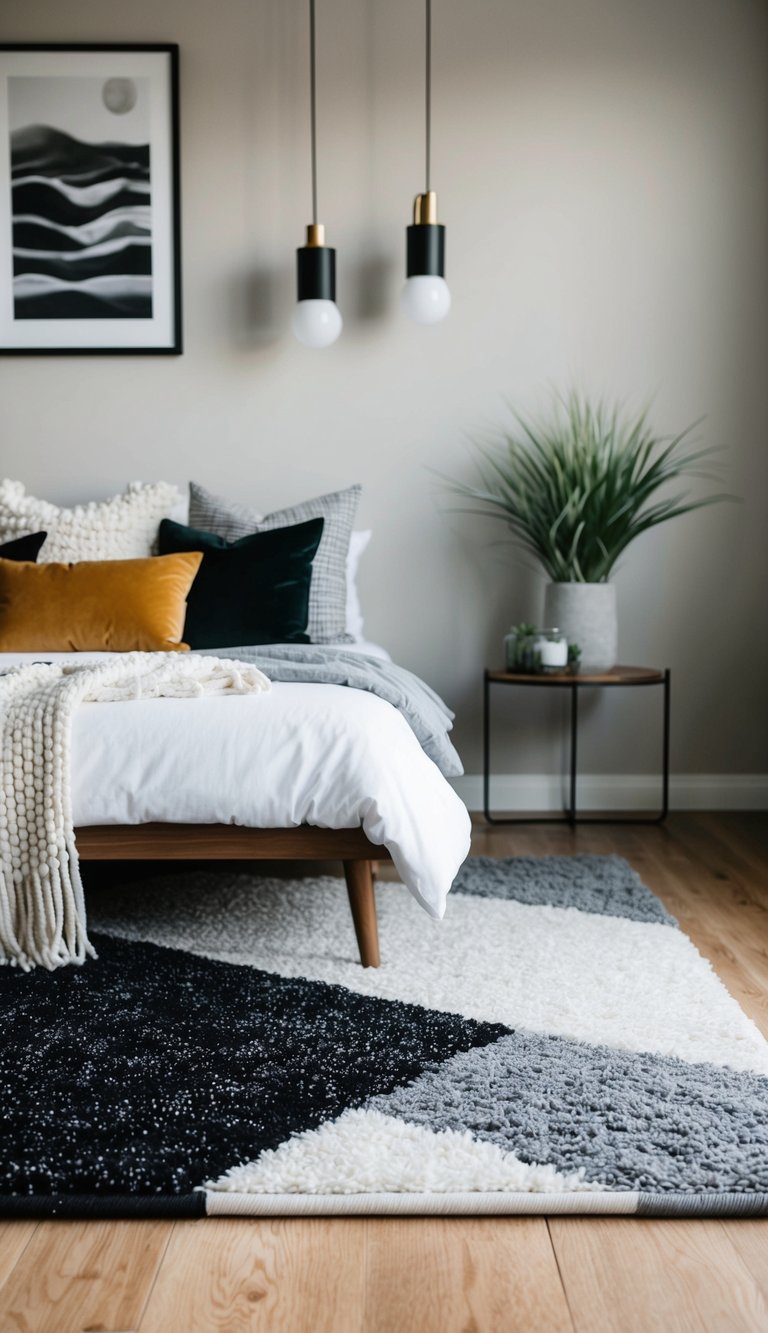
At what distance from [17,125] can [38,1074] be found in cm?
327

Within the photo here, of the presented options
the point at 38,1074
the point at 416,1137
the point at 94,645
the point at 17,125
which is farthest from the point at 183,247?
the point at 416,1137

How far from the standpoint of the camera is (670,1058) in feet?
6.02

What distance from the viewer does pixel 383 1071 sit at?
1774mm

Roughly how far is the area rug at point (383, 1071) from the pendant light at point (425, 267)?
1.99 meters

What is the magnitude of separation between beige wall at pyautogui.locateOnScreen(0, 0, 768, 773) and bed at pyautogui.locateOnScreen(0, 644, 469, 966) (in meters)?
1.80

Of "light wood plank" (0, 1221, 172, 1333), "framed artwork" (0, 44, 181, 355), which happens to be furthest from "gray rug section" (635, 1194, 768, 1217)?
"framed artwork" (0, 44, 181, 355)

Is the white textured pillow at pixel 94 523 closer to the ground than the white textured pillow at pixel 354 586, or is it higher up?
higher up

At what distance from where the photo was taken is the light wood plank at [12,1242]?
134 cm

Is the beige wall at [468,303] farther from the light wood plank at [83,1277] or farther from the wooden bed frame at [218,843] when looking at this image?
the light wood plank at [83,1277]

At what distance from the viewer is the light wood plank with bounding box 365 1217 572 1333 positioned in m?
1.23

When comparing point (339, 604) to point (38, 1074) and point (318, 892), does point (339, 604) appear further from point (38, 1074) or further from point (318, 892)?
point (38, 1074)

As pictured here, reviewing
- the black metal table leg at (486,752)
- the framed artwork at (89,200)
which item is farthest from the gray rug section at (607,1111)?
the framed artwork at (89,200)

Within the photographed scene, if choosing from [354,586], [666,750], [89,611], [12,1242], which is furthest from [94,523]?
[12,1242]

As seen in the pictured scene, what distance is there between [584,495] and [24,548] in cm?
171
